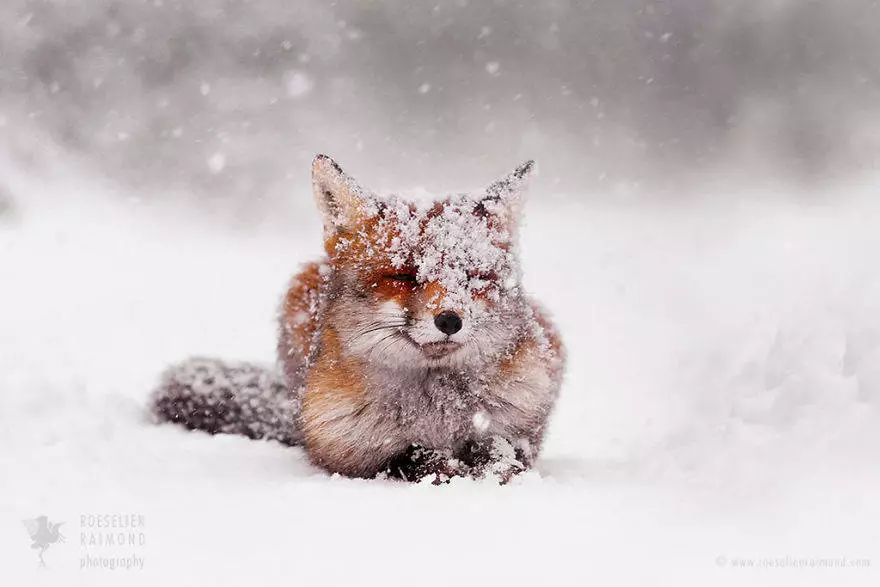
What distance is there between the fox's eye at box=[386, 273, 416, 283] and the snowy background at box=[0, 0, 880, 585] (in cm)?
101

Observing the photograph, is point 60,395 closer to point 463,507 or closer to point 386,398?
point 386,398

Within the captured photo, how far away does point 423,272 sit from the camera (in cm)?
385

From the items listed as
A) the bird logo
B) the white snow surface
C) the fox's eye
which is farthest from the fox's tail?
the bird logo

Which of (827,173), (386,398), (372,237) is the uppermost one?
(827,173)

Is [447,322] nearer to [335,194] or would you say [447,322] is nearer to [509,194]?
[509,194]

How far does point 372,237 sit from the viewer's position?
414cm

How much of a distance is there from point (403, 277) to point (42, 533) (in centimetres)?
189

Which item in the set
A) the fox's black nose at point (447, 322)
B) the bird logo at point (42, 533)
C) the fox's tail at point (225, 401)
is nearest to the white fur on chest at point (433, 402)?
the fox's black nose at point (447, 322)

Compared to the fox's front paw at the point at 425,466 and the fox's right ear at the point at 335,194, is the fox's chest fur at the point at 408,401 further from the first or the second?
the fox's right ear at the point at 335,194

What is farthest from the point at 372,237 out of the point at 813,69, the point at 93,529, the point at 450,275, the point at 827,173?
the point at 813,69

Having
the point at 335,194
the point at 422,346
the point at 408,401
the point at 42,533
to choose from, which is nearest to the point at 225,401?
the point at 408,401

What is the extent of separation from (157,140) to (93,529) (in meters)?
15.0

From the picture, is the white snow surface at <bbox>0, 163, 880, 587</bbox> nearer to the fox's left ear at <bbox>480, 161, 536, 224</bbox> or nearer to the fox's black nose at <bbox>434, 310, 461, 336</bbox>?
the fox's black nose at <bbox>434, 310, 461, 336</bbox>

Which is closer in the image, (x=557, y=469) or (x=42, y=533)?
(x=42, y=533)
